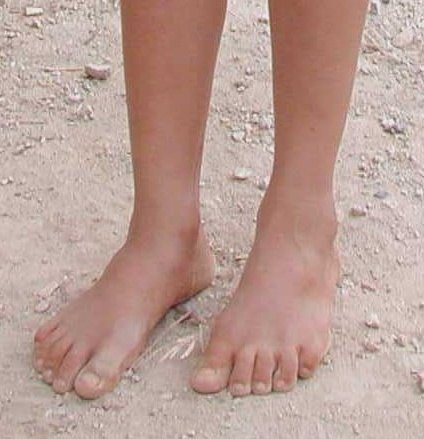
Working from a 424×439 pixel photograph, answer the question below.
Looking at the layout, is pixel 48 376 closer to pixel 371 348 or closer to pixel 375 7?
pixel 371 348

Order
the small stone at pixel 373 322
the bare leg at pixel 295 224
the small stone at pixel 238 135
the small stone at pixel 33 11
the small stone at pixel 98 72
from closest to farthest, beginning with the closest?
1. the bare leg at pixel 295 224
2. the small stone at pixel 373 322
3. the small stone at pixel 238 135
4. the small stone at pixel 98 72
5. the small stone at pixel 33 11

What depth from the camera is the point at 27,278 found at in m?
1.98

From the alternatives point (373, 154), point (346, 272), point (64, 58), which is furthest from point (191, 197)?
point (64, 58)

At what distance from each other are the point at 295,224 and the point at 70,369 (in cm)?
33

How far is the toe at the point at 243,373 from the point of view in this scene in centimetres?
175

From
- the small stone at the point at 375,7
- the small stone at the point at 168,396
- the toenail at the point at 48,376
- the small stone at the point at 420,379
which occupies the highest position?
the small stone at the point at 375,7

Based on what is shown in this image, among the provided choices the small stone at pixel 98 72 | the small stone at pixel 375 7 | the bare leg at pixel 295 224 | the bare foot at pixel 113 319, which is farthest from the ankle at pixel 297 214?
the small stone at pixel 375 7

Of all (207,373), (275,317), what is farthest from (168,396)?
(275,317)

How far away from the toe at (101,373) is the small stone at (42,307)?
173 mm

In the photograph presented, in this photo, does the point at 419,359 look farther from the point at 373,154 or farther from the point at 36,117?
the point at 36,117

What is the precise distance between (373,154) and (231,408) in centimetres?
65

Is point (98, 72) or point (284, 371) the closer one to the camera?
point (284, 371)

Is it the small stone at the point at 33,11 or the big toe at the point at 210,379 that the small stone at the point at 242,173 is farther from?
the small stone at the point at 33,11

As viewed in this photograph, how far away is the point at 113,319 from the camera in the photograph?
179 cm
